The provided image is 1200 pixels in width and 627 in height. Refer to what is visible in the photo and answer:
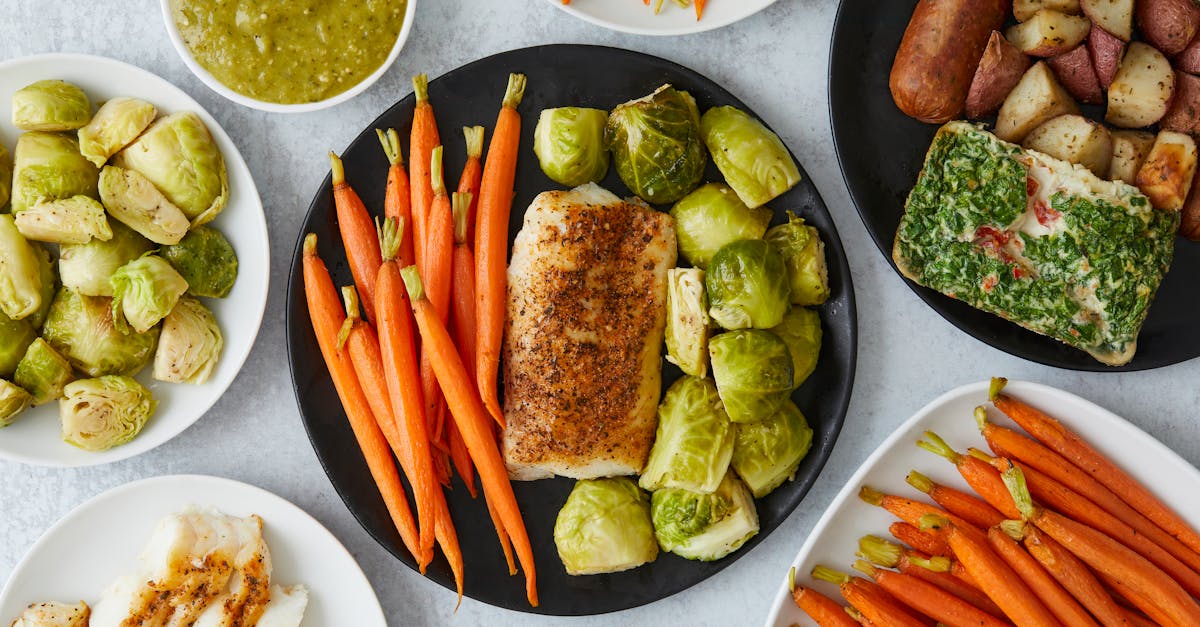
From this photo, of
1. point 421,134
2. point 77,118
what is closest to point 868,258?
point 421,134

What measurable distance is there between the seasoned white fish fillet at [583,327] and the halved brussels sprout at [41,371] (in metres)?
1.64

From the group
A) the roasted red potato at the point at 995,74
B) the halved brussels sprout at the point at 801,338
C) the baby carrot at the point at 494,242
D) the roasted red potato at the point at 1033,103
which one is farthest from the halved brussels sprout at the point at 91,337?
the roasted red potato at the point at 1033,103

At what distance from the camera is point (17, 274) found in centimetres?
312

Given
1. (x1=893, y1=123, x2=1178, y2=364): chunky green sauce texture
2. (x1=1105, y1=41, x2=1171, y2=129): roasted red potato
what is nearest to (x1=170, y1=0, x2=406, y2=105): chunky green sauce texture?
(x1=893, y1=123, x2=1178, y2=364): chunky green sauce texture

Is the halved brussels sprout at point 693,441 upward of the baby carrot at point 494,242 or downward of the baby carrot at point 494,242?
downward

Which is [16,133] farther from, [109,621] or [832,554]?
[832,554]

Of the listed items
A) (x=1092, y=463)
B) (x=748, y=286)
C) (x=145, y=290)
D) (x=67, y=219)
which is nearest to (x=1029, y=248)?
(x=1092, y=463)

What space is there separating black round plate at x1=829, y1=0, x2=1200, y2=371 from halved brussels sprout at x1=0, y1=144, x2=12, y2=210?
9.90ft

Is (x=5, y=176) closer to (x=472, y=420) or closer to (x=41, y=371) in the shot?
(x=41, y=371)

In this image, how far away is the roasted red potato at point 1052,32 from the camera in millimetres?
2963

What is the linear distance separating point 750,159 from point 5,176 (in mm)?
2719

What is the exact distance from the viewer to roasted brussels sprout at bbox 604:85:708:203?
305cm

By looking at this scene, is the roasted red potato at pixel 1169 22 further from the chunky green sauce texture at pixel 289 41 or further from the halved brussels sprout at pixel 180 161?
the halved brussels sprout at pixel 180 161

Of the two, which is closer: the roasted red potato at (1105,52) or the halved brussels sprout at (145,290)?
the roasted red potato at (1105,52)
